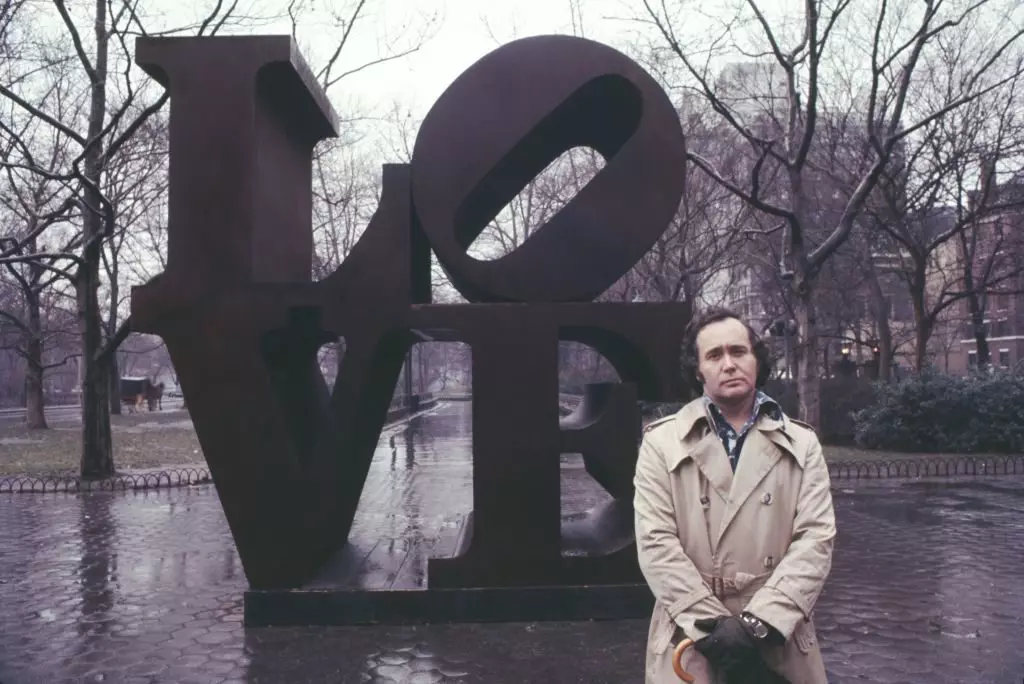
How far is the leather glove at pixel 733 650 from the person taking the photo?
271cm

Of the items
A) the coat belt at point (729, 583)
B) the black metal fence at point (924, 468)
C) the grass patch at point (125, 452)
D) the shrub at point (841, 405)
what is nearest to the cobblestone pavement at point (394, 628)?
the coat belt at point (729, 583)

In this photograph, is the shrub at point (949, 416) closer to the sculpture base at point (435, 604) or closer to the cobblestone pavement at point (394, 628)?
the cobblestone pavement at point (394, 628)

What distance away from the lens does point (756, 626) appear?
2.75 m

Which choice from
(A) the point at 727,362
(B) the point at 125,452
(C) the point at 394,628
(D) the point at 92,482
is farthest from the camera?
(B) the point at 125,452

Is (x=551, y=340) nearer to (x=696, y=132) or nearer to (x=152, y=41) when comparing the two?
(x=152, y=41)

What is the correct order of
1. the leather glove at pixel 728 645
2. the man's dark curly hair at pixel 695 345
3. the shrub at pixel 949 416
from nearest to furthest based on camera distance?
the leather glove at pixel 728 645
the man's dark curly hair at pixel 695 345
the shrub at pixel 949 416

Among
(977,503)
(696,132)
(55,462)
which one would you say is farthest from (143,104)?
(977,503)

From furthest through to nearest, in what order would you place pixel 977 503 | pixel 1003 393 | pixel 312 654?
pixel 1003 393 < pixel 977 503 < pixel 312 654

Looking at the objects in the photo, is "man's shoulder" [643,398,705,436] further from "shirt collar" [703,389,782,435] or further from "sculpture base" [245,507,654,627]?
"sculpture base" [245,507,654,627]

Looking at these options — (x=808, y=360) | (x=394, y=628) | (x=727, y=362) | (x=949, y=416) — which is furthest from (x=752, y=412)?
(x=949, y=416)

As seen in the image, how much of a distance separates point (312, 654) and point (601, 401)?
298 centimetres

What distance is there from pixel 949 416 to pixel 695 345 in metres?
17.9

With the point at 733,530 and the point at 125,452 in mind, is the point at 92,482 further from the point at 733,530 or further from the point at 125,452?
the point at 733,530

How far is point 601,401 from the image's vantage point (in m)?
7.18
